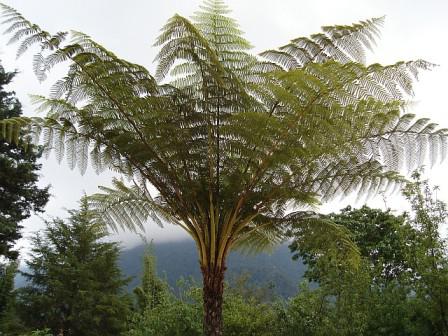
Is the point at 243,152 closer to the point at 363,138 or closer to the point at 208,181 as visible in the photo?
the point at 208,181

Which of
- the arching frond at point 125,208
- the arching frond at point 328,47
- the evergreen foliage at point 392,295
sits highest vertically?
the arching frond at point 328,47

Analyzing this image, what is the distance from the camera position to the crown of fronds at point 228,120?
162 inches

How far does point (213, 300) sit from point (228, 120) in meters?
1.76

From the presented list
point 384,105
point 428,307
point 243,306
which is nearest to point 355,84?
point 384,105

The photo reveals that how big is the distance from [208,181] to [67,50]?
6.06ft

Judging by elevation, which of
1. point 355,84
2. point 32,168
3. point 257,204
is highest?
point 32,168

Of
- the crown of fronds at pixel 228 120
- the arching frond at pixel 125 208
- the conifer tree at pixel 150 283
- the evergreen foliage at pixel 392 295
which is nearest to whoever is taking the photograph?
the crown of fronds at pixel 228 120

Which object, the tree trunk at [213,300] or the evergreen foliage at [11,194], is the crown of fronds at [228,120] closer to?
the tree trunk at [213,300]

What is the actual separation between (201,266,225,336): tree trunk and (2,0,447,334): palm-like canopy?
10 centimetres

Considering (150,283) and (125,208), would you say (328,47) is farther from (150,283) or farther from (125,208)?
(150,283)

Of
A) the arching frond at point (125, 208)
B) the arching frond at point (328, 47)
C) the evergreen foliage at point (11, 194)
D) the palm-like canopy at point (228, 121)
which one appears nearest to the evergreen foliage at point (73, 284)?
the evergreen foliage at point (11, 194)

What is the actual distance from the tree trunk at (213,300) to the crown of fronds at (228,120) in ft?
1.13

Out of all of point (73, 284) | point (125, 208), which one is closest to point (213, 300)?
point (125, 208)

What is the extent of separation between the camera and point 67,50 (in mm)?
4012
